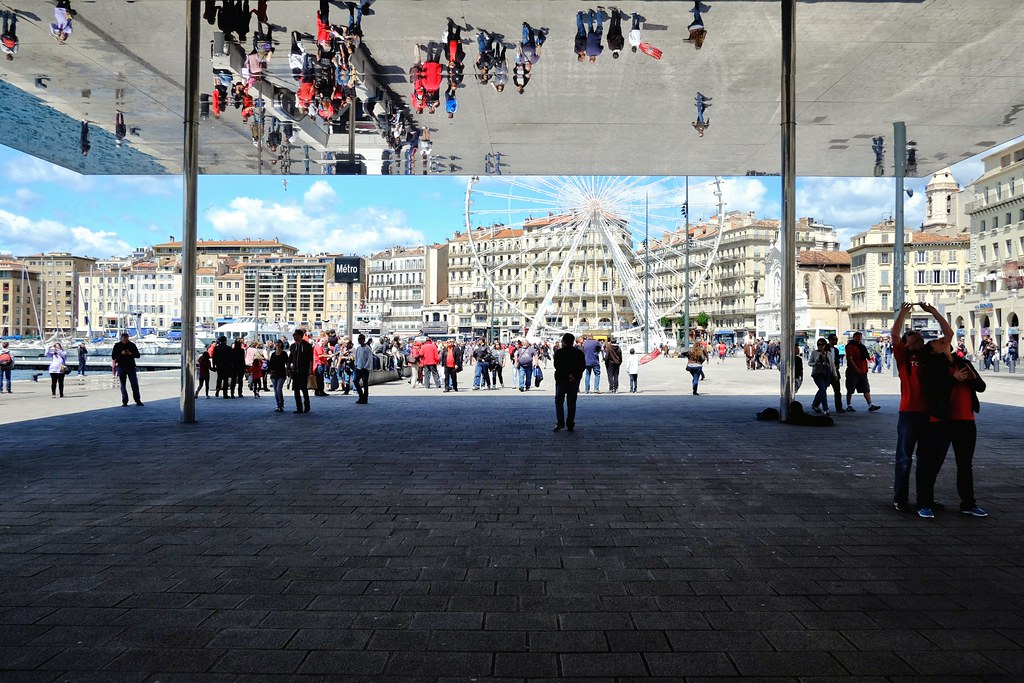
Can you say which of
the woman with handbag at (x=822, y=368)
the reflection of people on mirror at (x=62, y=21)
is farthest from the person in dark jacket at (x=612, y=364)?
the reflection of people on mirror at (x=62, y=21)

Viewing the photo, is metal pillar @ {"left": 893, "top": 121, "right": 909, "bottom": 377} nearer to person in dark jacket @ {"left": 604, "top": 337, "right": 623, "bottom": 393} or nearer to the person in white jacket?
the person in white jacket

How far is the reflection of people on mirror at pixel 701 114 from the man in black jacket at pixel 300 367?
8.54 m

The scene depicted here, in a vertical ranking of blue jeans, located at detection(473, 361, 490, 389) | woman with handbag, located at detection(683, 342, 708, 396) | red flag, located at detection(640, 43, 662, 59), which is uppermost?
red flag, located at detection(640, 43, 662, 59)

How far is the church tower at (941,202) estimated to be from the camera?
310 feet

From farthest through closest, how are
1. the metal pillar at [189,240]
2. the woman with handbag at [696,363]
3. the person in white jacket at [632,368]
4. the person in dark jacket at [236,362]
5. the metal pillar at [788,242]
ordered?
the person in white jacket at [632,368] < the woman with handbag at [696,363] < the person in dark jacket at [236,362] < the metal pillar at [788,242] < the metal pillar at [189,240]

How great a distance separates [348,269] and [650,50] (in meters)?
14.4

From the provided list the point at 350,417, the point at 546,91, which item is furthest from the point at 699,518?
the point at 546,91

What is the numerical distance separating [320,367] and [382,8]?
11.4m

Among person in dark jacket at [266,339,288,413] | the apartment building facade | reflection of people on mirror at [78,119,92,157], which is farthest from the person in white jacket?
the apartment building facade

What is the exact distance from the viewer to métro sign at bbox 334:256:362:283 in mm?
24547

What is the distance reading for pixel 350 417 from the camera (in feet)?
46.7

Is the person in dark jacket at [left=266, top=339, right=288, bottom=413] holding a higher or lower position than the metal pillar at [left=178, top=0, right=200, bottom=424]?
lower

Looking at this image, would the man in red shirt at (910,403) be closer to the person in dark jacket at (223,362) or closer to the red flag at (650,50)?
the red flag at (650,50)

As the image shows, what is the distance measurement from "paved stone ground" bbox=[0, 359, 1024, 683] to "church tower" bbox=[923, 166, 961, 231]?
3839 inches
